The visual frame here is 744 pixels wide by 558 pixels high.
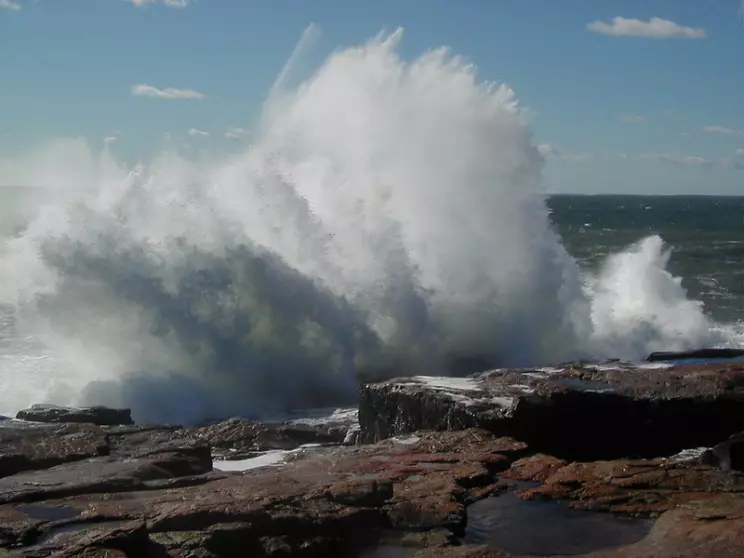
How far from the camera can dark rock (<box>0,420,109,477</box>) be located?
26.8 feet

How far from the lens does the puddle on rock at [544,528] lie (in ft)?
20.5

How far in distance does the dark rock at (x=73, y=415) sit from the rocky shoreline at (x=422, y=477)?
3 cm

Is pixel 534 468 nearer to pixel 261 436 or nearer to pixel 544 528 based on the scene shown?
pixel 544 528

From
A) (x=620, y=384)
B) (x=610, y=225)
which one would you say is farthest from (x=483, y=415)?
(x=610, y=225)

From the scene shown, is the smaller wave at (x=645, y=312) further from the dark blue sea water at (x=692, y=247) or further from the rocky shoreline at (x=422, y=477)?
the rocky shoreline at (x=422, y=477)

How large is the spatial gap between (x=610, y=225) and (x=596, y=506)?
6416 cm

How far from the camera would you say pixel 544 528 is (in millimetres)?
6605

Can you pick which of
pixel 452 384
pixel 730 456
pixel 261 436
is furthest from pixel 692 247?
pixel 730 456

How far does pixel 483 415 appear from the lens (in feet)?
30.3

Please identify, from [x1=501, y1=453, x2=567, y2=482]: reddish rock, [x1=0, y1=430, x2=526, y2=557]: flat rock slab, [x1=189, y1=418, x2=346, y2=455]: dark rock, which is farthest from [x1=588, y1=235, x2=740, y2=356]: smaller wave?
[x1=0, y1=430, x2=526, y2=557]: flat rock slab

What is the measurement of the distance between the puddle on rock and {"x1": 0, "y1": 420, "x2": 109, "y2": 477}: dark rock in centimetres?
372

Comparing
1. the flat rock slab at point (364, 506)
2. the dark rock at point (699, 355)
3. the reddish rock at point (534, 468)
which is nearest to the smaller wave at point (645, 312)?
the dark rock at point (699, 355)

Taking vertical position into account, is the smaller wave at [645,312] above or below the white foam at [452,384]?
above

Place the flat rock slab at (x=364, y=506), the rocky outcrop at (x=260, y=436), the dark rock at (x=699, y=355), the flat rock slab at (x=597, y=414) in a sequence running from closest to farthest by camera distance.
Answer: the flat rock slab at (x=364, y=506), the flat rock slab at (x=597, y=414), the rocky outcrop at (x=260, y=436), the dark rock at (x=699, y=355)
